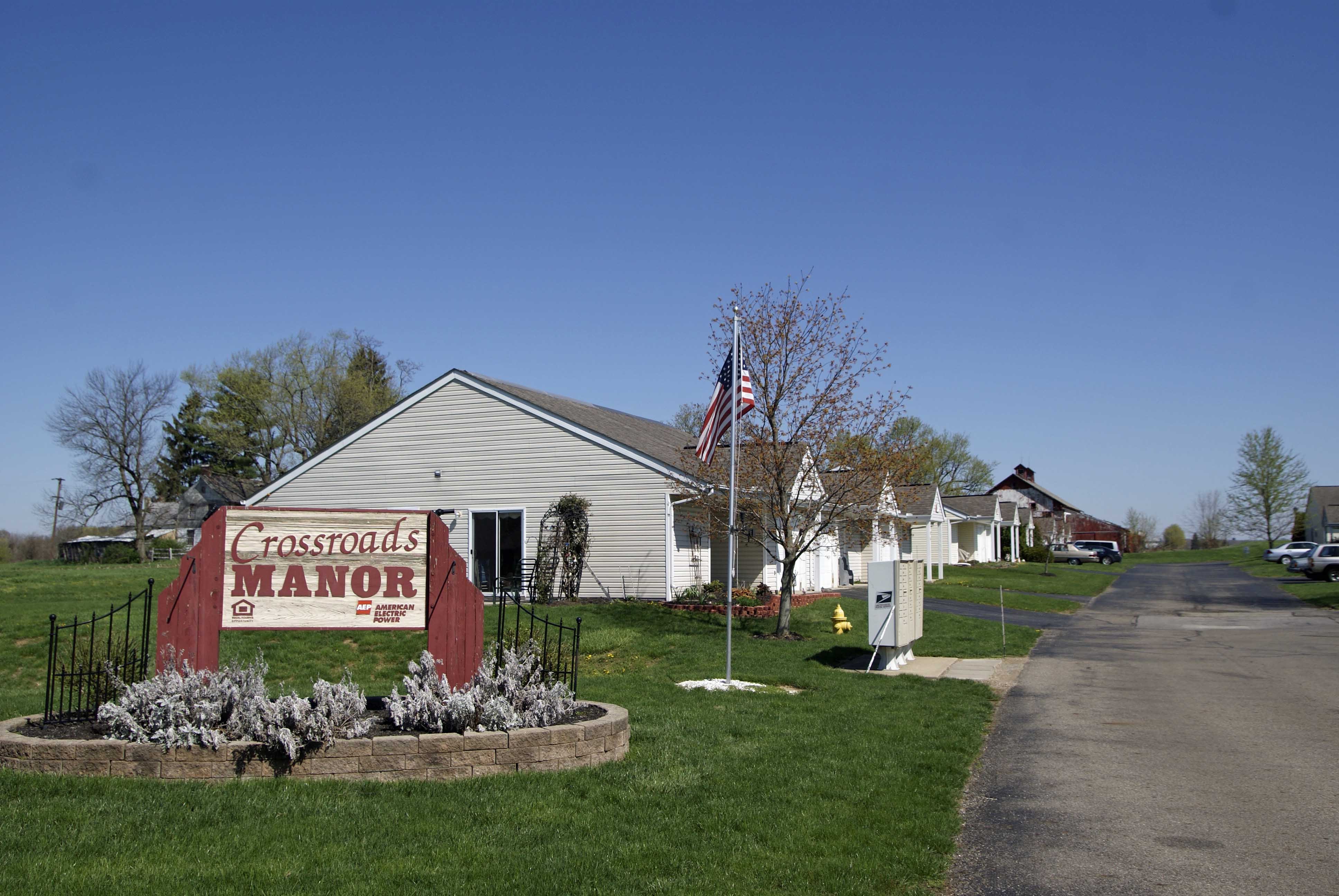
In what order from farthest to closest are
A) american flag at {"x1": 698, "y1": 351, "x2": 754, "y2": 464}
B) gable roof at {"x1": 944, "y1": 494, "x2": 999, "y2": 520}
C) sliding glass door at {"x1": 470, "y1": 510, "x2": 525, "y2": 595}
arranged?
gable roof at {"x1": 944, "y1": 494, "x2": 999, "y2": 520}, sliding glass door at {"x1": 470, "y1": 510, "x2": 525, "y2": 595}, american flag at {"x1": 698, "y1": 351, "x2": 754, "y2": 464}

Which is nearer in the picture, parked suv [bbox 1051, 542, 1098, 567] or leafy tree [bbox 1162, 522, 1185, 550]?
parked suv [bbox 1051, 542, 1098, 567]

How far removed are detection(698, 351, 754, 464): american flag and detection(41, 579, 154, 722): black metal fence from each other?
755 centimetres

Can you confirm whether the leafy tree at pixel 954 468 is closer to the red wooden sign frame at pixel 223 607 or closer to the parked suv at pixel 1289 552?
the parked suv at pixel 1289 552

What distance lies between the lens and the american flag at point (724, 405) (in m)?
14.1

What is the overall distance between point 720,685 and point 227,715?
21.8 ft

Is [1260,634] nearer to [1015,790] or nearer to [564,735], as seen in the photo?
[1015,790]

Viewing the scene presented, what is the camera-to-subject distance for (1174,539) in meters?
122

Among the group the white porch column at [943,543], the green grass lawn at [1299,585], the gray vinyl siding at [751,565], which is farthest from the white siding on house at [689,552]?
the green grass lawn at [1299,585]

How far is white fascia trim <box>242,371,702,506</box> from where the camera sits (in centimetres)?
2323

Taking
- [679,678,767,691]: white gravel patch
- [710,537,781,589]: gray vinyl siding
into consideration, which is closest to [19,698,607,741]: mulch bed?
[679,678,767,691]: white gravel patch

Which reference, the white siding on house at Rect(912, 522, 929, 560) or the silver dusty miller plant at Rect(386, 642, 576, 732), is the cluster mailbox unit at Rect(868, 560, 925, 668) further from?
the white siding on house at Rect(912, 522, 929, 560)

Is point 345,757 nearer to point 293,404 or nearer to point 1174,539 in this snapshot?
point 293,404

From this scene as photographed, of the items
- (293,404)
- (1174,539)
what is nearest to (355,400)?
(293,404)

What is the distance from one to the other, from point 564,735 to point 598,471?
53.8 ft
